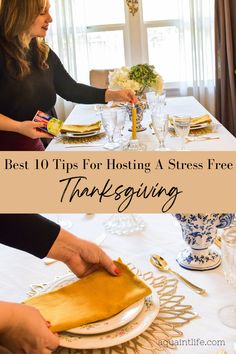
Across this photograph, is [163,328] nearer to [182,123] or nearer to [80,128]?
[182,123]

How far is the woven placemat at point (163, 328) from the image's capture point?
0.78 metres

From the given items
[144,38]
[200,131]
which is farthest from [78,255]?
[144,38]

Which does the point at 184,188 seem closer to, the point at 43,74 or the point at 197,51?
the point at 43,74

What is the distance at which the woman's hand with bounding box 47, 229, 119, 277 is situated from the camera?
94 cm

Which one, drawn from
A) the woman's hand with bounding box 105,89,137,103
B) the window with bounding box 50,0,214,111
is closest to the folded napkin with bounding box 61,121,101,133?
the woman's hand with bounding box 105,89,137,103

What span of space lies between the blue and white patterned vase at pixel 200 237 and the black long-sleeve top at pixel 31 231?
26 centimetres

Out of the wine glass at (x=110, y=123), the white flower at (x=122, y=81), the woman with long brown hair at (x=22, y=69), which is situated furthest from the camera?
the white flower at (x=122, y=81)

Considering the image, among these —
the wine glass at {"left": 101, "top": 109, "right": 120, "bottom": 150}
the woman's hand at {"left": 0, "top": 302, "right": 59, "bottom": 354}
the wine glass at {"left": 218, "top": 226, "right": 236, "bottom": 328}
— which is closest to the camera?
the woman's hand at {"left": 0, "top": 302, "right": 59, "bottom": 354}

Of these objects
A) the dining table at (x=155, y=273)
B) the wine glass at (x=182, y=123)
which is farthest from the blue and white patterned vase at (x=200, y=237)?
the wine glass at (x=182, y=123)

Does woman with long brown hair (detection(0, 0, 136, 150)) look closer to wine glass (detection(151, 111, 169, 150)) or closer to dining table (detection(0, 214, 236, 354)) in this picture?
wine glass (detection(151, 111, 169, 150))

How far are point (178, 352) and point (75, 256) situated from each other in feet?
0.90

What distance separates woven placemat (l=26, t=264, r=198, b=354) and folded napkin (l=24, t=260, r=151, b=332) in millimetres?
35

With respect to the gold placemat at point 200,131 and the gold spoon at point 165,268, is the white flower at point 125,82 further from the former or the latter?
the gold spoon at point 165,268

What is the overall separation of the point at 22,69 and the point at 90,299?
1.44 m
